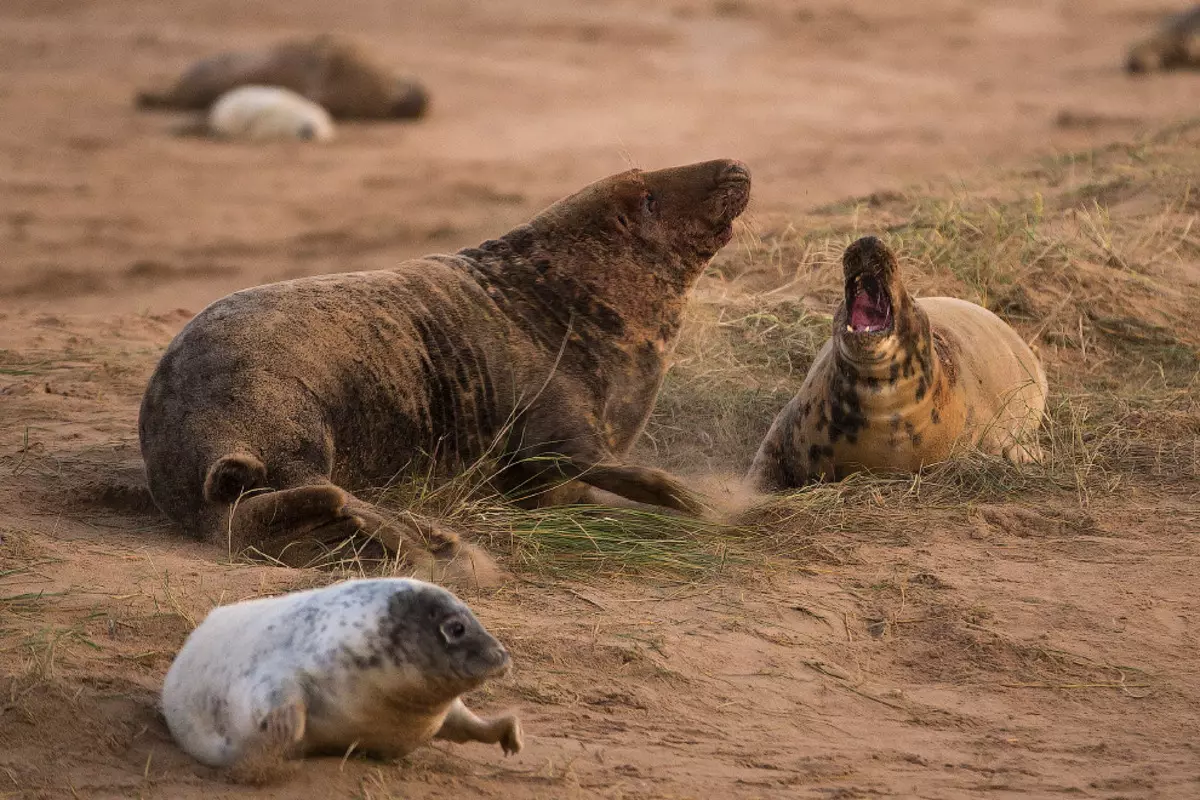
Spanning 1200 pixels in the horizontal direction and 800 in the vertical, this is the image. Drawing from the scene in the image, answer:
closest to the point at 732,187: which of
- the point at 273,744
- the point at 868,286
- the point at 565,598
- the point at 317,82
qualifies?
the point at 868,286

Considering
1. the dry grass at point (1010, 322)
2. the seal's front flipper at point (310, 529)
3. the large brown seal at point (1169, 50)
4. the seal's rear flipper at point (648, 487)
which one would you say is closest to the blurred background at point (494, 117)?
the large brown seal at point (1169, 50)

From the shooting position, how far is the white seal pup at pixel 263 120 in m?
13.8

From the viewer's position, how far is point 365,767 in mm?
3188

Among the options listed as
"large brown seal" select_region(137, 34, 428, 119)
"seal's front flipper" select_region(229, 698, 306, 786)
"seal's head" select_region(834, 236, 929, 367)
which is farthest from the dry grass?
"large brown seal" select_region(137, 34, 428, 119)

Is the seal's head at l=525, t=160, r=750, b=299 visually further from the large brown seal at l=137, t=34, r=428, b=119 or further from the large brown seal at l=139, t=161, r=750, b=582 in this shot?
the large brown seal at l=137, t=34, r=428, b=119

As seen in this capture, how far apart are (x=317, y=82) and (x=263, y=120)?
126cm

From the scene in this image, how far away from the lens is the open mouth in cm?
533

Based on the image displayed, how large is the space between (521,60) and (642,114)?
2940 mm

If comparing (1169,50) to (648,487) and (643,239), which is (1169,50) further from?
(648,487)

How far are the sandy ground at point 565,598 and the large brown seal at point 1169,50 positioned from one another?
3.83 meters

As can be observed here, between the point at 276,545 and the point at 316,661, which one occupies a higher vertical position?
the point at 316,661

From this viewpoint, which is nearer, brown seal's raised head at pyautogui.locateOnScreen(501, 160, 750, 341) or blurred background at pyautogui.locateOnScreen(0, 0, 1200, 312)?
brown seal's raised head at pyautogui.locateOnScreen(501, 160, 750, 341)

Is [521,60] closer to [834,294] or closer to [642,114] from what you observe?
[642,114]

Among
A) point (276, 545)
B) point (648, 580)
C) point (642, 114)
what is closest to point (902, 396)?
point (648, 580)
